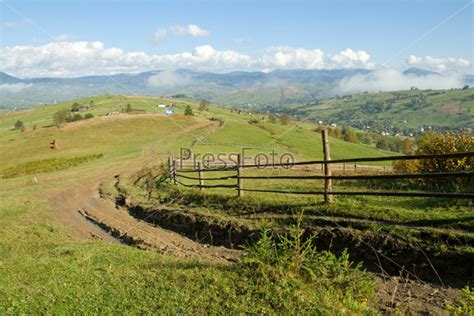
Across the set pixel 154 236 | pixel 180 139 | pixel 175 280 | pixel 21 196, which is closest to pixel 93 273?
pixel 175 280

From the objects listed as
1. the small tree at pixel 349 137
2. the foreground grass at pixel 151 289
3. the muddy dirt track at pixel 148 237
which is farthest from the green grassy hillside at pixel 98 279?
the small tree at pixel 349 137

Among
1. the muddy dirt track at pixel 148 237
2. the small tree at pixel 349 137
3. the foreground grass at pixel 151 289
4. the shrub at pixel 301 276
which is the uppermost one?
the shrub at pixel 301 276

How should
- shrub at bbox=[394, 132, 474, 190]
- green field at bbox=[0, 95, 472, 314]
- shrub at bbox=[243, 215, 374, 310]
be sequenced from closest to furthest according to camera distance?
green field at bbox=[0, 95, 472, 314], shrub at bbox=[243, 215, 374, 310], shrub at bbox=[394, 132, 474, 190]

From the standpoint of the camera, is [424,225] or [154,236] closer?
[424,225]

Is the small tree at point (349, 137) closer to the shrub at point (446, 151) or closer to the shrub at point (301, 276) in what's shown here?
the shrub at point (446, 151)

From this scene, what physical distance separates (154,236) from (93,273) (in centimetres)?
596

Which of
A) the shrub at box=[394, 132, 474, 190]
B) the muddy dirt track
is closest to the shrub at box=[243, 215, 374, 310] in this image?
the muddy dirt track

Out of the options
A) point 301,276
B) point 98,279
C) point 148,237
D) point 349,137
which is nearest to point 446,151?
point 148,237

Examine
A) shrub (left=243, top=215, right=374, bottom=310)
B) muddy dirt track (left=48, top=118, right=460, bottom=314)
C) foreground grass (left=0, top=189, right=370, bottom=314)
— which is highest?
shrub (left=243, top=215, right=374, bottom=310)

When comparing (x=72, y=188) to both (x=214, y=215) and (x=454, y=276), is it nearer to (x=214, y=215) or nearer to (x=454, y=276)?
(x=214, y=215)

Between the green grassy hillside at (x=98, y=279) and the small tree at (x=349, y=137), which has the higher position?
the green grassy hillside at (x=98, y=279)

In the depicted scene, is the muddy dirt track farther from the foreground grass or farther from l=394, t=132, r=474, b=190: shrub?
l=394, t=132, r=474, b=190: shrub

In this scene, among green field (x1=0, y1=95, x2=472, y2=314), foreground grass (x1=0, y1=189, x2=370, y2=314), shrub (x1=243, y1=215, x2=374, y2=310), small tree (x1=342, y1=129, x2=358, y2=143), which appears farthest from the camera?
small tree (x1=342, y1=129, x2=358, y2=143)

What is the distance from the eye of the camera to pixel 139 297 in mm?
6625
